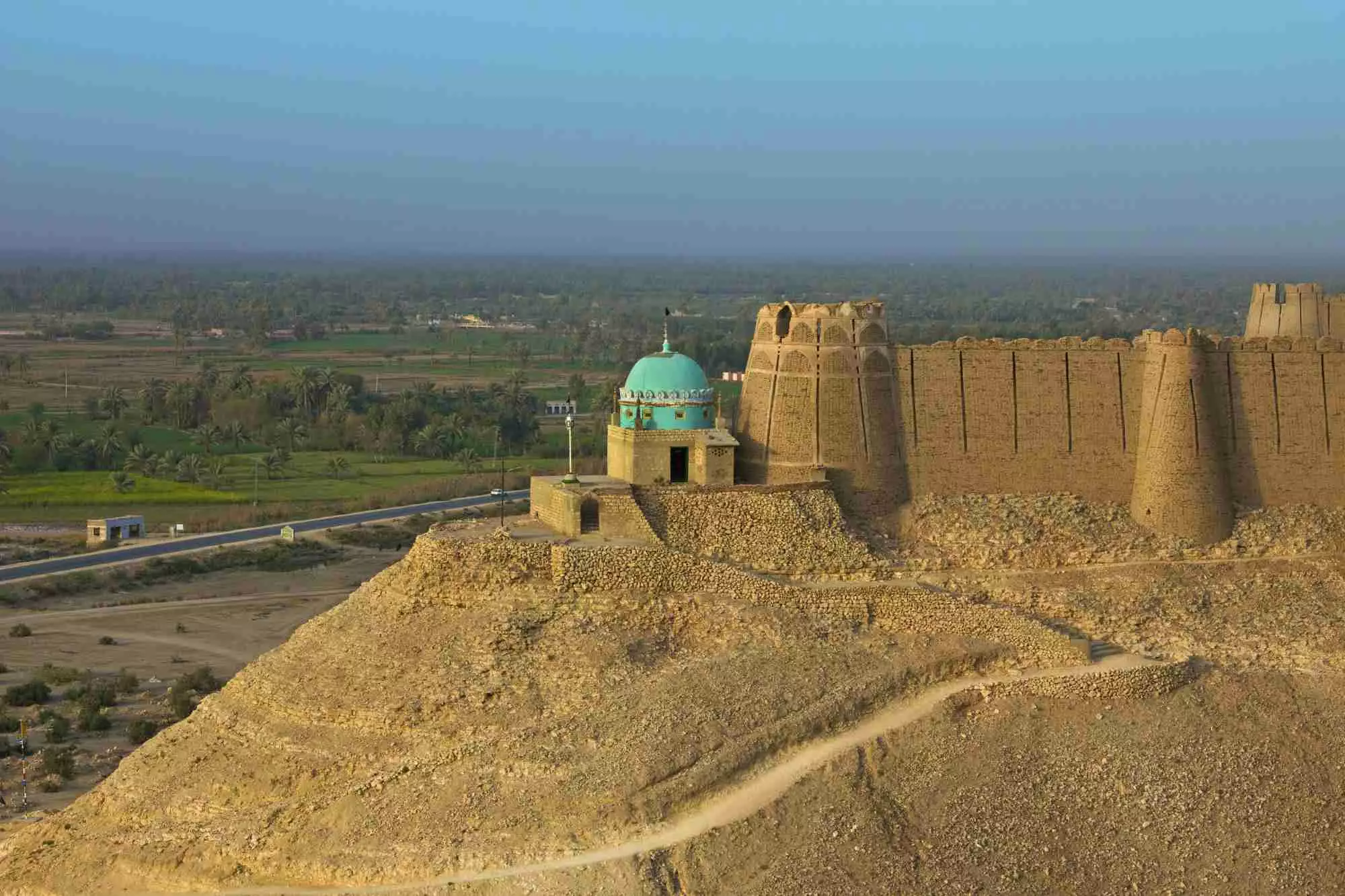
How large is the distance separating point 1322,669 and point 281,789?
62.1 feet

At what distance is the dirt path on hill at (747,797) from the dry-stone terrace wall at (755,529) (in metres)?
3.76

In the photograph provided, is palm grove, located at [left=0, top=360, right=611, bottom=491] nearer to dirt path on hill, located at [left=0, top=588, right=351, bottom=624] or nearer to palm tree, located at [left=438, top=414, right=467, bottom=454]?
palm tree, located at [left=438, top=414, right=467, bottom=454]

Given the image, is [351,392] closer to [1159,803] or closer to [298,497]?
[298,497]

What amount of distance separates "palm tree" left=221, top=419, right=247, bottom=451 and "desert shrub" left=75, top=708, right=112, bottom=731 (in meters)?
43.1

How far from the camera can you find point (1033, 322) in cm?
15250

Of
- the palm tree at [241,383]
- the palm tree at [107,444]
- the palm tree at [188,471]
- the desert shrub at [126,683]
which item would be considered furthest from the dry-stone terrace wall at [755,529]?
the palm tree at [241,383]

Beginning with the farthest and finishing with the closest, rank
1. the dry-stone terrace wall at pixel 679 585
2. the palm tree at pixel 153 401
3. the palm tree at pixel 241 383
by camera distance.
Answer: the palm tree at pixel 241 383 < the palm tree at pixel 153 401 < the dry-stone terrace wall at pixel 679 585

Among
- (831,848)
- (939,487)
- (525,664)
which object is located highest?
(939,487)

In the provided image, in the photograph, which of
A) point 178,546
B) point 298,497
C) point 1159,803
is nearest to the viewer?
point 1159,803

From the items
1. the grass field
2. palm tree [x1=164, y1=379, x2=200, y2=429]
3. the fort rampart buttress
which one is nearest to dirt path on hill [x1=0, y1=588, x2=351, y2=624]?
the grass field

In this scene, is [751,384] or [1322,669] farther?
[751,384]

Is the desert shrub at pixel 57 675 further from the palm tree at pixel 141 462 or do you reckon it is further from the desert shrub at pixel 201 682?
the palm tree at pixel 141 462

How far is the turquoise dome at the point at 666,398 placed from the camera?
37.0 meters

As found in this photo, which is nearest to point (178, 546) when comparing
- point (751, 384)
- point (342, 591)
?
point (342, 591)
